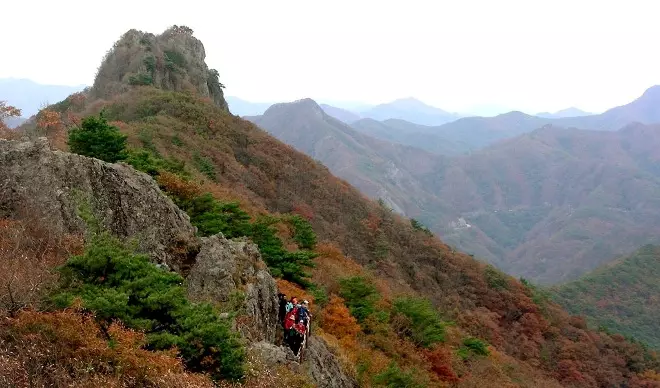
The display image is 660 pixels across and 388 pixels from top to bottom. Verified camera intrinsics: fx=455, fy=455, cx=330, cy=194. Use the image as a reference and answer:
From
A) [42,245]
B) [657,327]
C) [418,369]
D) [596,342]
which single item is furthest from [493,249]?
[42,245]

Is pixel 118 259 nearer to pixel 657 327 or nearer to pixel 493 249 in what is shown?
pixel 657 327

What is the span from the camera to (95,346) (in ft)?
17.1

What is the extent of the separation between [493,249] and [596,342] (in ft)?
504

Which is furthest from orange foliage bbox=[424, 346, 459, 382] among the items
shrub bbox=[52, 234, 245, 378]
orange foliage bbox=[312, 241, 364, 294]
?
shrub bbox=[52, 234, 245, 378]

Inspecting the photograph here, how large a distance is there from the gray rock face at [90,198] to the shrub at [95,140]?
12.1ft

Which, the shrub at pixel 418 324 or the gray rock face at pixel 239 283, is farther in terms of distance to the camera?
the shrub at pixel 418 324

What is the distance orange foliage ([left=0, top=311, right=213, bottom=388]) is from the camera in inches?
189

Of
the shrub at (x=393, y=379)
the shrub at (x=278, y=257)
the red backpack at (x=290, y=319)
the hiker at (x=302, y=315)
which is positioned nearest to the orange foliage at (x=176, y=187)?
the shrub at (x=278, y=257)

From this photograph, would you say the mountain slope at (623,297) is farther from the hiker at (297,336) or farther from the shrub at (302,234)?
the hiker at (297,336)

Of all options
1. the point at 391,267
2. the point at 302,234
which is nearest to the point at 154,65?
the point at 391,267

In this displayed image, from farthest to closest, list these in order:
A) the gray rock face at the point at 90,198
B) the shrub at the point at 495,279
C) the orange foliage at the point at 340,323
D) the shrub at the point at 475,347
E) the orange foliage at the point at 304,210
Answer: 1. the shrub at the point at 495,279
2. the orange foliage at the point at 304,210
3. the shrub at the point at 475,347
4. the orange foliage at the point at 340,323
5. the gray rock face at the point at 90,198

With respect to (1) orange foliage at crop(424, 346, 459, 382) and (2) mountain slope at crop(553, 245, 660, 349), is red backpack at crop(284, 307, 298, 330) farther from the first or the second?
(2) mountain slope at crop(553, 245, 660, 349)

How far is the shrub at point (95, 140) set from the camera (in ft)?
45.8

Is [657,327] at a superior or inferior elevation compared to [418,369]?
inferior
